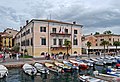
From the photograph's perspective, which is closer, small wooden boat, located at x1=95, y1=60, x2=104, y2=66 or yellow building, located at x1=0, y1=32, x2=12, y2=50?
small wooden boat, located at x1=95, y1=60, x2=104, y2=66

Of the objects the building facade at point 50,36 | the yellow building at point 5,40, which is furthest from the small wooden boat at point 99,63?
the yellow building at point 5,40

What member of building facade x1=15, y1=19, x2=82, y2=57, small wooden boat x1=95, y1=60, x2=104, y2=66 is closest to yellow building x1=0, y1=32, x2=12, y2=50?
building facade x1=15, y1=19, x2=82, y2=57

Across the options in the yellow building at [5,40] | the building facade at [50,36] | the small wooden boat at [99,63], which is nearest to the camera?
the small wooden boat at [99,63]

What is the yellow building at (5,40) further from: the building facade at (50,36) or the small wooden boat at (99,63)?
the small wooden boat at (99,63)

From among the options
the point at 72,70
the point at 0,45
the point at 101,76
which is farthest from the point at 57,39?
the point at 0,45

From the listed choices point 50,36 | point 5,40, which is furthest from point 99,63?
point 5,40

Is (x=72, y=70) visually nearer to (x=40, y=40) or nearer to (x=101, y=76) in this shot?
(x=101, y=76)

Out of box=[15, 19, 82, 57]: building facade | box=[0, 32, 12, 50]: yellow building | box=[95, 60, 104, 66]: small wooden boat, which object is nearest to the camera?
box=[95, 60, 104, 66]: small wooden boat

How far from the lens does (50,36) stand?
204ft

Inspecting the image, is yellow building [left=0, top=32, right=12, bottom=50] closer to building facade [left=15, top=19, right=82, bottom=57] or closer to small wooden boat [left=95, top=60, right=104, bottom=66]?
building facade [left=15, top=19, right=82, bottom=57]

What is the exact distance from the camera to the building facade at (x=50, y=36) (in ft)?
196

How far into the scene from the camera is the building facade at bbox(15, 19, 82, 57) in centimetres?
5959

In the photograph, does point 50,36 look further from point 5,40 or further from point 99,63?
point 5,40

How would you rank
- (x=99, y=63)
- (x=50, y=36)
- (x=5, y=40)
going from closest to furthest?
(x=99, y=63)
(x=50, y=36)
(x=5, y=40)
